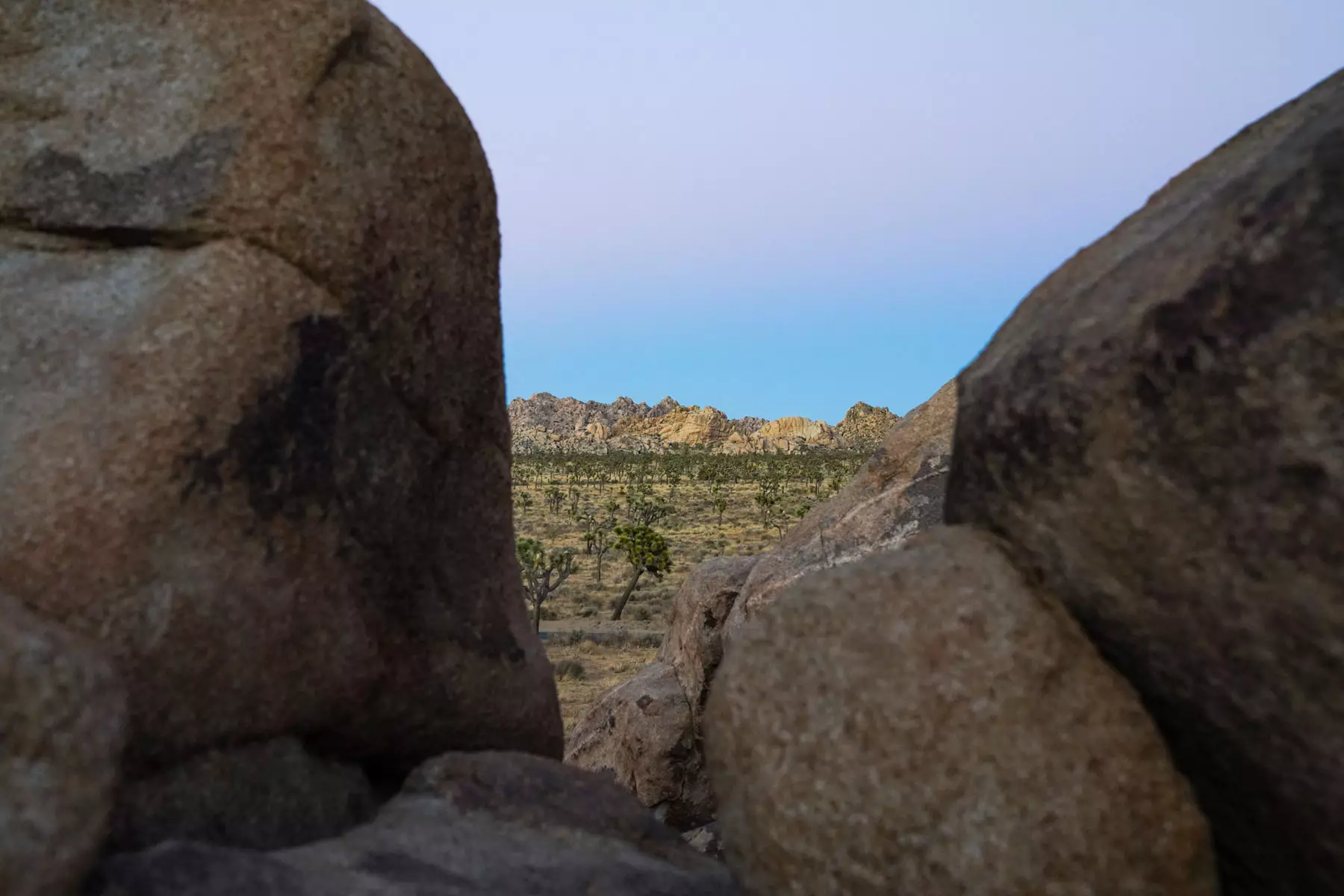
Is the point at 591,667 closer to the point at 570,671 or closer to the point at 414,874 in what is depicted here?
the point at 570,671

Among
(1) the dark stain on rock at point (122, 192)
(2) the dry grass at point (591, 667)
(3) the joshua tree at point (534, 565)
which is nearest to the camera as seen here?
(1) the dark stain on rock at point (122, 192)

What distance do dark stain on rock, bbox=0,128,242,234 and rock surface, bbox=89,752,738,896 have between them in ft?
8.36

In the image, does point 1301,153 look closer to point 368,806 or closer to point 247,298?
point 247,298

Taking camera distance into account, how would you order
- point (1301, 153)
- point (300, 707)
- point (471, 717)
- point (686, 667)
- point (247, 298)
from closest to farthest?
point (1301, 153)
point (247, 298)
point (300, 707)
point (471, 717)
point (686, 667)

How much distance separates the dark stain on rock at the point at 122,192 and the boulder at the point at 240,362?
10mm

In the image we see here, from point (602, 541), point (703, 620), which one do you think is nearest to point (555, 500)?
point (602, 541)

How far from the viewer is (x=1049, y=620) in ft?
12.4

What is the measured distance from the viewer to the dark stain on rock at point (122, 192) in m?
4.71

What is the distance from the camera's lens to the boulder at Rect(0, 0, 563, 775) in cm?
420

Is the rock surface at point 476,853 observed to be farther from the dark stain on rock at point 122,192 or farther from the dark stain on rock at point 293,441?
the dark stain on rock at point 122,192

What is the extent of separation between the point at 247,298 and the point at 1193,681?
380 centimetres

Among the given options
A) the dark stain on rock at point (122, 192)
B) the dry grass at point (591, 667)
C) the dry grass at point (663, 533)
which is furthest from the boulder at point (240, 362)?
the dry grass at point (663, 533)

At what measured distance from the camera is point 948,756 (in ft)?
11.7

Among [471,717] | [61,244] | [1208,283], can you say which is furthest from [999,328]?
[61,244]
